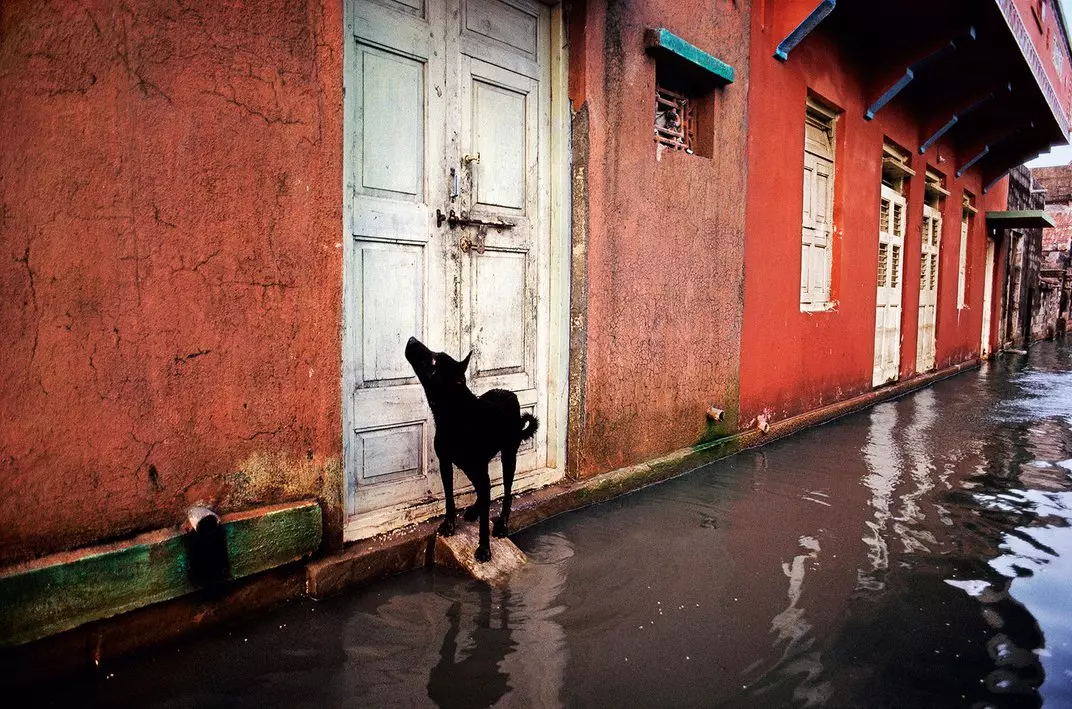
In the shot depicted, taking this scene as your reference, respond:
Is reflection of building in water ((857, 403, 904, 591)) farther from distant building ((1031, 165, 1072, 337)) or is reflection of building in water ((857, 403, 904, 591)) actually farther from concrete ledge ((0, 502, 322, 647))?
distant building ((1031, 165, 1072, 337))

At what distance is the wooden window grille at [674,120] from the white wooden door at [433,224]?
47.0 inches

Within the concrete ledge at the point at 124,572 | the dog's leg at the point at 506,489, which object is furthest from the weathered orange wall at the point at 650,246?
the concrete ledge at the point at 124,572

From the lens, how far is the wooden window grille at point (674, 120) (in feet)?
16.1

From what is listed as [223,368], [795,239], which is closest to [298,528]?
[223,368]

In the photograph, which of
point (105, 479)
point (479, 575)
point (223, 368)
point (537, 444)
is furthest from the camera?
point (537, 444)

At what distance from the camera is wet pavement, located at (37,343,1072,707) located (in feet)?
7.08

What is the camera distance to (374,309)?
324cm

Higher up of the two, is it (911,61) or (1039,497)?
(911,61)

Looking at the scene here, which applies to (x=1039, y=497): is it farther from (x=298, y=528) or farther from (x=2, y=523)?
(x=2, y=523)

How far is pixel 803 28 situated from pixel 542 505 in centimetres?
456

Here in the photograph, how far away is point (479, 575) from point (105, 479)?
4.88 ft

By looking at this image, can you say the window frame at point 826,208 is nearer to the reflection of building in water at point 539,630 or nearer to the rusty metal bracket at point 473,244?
the rusty metal bracket at point 473,244

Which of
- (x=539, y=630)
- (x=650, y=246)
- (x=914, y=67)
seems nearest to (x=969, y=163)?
(x=914, y=67)

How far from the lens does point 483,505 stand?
302cm
